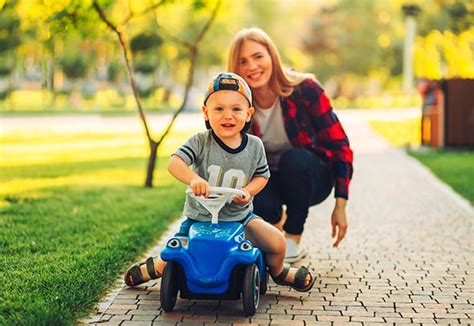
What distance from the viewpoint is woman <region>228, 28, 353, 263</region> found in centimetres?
629

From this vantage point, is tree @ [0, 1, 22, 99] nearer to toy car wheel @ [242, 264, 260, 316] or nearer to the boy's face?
the boy's face

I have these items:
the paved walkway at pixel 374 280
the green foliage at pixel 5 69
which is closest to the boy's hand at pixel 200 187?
the paved walkway at pixel 374 280

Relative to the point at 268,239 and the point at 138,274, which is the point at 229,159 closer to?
the point at 268,239

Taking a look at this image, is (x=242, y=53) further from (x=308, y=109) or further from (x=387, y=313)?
(x=387, y=313)

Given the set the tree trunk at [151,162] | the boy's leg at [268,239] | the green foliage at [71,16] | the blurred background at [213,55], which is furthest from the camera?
the blurred background at [213,55]

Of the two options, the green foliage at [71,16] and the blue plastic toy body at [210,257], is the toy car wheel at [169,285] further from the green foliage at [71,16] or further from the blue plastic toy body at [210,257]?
the green foliage at [71,16]

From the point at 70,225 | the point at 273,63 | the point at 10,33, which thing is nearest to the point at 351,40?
the point at 10,33

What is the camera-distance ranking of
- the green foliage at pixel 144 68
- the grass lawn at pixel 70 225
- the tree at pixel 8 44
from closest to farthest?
the grass lawn at pixel 70 225 → the tree at pixel 8 44 → the green foliage at pixel 144 68

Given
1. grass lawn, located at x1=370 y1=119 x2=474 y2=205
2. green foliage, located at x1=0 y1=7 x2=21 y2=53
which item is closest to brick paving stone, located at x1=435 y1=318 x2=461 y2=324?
grass lawn, located at x1=370 y1=119 x2=474 y2=205

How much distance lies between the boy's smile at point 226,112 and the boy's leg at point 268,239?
58 cm

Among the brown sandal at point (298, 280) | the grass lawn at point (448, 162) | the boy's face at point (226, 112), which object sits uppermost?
the boy's face at point (226, 112)

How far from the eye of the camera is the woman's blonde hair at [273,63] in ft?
20.6

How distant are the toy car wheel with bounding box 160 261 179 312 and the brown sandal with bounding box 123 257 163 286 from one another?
0.45 m

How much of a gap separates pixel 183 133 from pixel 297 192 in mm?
17143
